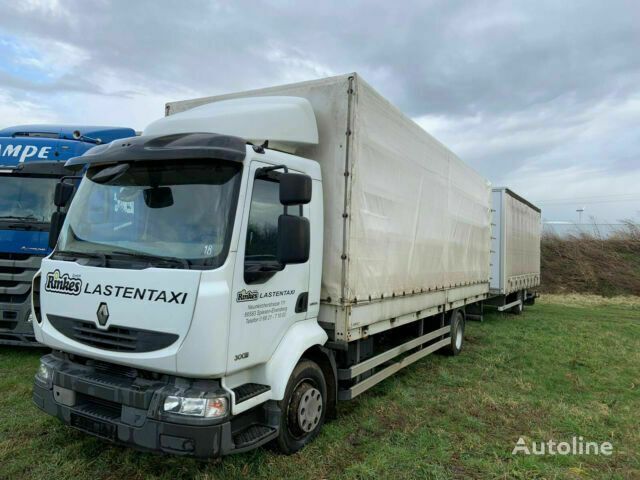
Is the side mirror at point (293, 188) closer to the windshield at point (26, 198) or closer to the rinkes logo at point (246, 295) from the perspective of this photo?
the rinkes logo at point (246, 295)

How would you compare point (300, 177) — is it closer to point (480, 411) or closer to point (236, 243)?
point (236, 243)

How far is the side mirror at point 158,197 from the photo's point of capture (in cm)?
311

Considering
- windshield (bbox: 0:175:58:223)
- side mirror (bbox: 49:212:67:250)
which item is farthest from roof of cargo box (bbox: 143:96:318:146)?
windshield (bbox: 0:175:58:223)

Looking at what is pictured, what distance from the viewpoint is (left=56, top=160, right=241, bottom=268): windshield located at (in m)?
2.95

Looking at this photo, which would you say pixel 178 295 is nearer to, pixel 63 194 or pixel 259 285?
pixel 259 285

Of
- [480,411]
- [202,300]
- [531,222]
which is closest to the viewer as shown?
[202,300]

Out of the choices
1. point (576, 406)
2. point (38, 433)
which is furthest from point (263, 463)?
point (576, 406)

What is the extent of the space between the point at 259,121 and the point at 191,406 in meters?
2.22

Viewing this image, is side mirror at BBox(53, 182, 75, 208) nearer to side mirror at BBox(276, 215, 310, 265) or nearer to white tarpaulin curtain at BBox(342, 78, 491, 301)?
side mirror at BBox(276, 215, 310, 265)

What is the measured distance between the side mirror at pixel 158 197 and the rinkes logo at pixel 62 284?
0.74m

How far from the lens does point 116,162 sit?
328 cm

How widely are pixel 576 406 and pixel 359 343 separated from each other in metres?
2.88

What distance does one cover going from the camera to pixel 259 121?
366 centimetres

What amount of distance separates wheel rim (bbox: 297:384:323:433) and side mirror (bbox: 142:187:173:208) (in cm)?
183
